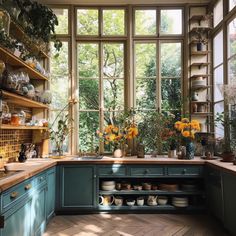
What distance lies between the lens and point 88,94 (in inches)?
170

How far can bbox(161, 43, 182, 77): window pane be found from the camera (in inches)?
170

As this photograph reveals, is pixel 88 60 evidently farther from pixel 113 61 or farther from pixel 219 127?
pixel 219 127

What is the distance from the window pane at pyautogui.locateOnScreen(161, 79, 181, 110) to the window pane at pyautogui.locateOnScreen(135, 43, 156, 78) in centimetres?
34

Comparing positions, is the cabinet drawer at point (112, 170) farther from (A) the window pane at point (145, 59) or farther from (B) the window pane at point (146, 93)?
(A) the window pane at point (145, 59)

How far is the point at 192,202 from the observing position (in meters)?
3.68

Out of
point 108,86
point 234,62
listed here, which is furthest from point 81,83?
point 234,62

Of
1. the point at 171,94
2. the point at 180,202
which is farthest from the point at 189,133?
the point at 180,202

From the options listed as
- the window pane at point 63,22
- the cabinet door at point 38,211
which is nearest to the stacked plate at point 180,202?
the cabinet door at point 38,211

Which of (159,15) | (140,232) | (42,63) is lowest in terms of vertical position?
(140,232)

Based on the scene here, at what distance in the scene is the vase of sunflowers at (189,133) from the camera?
12.1ft

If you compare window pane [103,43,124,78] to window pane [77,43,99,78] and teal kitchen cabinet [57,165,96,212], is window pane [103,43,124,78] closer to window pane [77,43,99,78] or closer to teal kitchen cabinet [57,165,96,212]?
window pane [77,43,99,78]

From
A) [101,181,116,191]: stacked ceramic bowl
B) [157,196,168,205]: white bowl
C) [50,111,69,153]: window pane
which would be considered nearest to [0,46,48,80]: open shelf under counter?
[50,111,69,153]: window pane

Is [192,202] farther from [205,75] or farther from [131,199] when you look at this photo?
[205,75]

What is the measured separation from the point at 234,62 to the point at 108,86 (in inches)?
82.5
